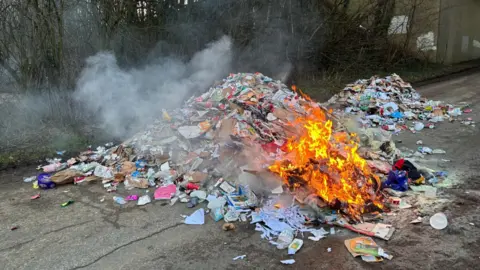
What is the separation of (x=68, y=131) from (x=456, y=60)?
16.7 metres

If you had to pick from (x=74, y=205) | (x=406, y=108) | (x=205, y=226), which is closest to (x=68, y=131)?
(x=74, y=205)

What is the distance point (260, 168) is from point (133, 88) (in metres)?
4.33

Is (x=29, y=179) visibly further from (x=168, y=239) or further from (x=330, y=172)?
(x=330, y=172)

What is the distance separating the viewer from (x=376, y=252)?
3131 mm

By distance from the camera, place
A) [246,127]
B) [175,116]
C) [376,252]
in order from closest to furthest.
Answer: [376,252], [246,127], [175,116]

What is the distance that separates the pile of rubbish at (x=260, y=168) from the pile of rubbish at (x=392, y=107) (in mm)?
1885

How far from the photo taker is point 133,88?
7570mm

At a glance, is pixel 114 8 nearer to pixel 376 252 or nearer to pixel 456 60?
pixel 376 252

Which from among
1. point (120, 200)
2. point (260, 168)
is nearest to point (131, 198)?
point (120, 200)

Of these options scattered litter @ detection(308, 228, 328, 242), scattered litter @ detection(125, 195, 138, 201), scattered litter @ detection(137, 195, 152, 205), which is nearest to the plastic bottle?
scattered litter @ detection(308, 228, 328, 242)

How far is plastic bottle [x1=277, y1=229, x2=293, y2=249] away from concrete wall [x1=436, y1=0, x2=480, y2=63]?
581 inches

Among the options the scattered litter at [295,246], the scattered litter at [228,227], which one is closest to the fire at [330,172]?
the scattered litter at [295,246]

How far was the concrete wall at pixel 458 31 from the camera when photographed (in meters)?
15.5

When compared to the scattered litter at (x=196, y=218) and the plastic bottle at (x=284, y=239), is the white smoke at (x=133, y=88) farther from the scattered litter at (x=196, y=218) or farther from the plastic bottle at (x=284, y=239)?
the plastic bottle at (x=284, y=239)
